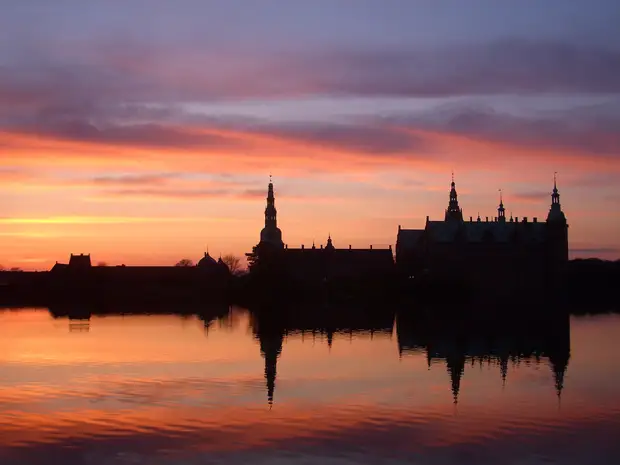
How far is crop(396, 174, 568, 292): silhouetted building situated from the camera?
140 metres

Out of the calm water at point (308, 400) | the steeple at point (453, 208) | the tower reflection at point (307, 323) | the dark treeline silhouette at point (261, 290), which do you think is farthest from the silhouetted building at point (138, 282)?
the calm water at point (308, 400)

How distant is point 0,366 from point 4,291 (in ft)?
305

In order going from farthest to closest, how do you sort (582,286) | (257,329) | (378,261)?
(378,261) → (582,286) → (257,329)

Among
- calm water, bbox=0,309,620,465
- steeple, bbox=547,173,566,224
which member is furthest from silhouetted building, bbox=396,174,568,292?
calm water, bbox=0,309,620,465

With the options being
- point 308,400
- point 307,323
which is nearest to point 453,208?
point 307,323

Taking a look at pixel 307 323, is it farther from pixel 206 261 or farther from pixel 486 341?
pixel 206 261

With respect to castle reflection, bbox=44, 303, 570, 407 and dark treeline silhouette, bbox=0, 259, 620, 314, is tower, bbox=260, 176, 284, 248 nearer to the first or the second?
dark treeline silhouette, bbox=0, 259, 620, 314

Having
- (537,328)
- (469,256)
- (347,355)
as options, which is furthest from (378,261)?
(347,355)

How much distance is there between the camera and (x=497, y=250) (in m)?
142

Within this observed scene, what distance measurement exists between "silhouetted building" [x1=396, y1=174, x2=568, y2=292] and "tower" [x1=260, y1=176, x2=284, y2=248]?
63.9 ft

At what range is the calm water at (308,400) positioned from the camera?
79.9ft

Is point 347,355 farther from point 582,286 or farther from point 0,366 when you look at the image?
point 582,286

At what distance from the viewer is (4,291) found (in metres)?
130

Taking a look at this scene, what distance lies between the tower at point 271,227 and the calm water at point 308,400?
92.0 meters
